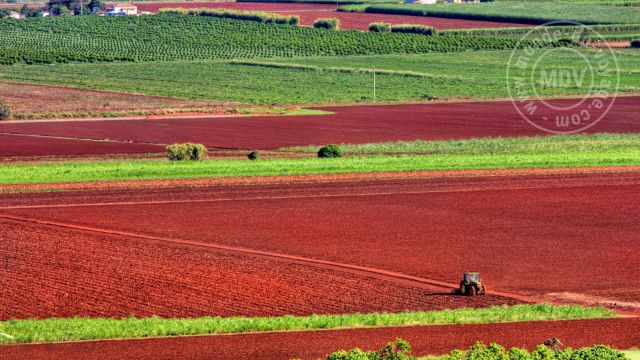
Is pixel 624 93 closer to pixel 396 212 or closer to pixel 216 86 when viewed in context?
pixel 216 86

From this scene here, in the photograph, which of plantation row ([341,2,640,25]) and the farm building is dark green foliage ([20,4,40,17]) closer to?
the farm building

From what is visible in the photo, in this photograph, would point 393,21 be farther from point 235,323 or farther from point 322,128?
point 235,323

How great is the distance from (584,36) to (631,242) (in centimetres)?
10103

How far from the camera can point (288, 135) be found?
6738cm

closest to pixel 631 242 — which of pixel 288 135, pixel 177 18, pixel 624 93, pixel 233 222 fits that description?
pixel 233 222

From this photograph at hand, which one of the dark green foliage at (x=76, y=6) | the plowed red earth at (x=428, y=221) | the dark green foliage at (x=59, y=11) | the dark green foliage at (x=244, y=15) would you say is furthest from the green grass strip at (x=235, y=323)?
the dark green foliage at (x=76, y=6)

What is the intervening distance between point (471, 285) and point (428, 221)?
10.5 m

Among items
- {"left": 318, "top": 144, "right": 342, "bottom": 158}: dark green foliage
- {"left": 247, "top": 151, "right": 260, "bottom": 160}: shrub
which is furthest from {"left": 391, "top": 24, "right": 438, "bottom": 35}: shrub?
{"left": 247, "top": 151, "right": 260, "bottom": 160}: shrub

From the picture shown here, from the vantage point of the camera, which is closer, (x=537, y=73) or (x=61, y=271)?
(x=61, y=271)

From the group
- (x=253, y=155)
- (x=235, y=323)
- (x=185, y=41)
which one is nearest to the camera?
(x=235, y=323)

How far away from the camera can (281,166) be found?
52.8 meters

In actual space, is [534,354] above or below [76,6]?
below

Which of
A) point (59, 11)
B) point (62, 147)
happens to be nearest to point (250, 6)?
point (59, 11)

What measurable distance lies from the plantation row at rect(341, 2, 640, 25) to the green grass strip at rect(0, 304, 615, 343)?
126 metres
